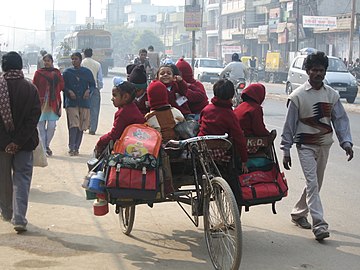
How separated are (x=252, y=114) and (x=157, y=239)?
1.44 metres

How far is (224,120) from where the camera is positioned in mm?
5871

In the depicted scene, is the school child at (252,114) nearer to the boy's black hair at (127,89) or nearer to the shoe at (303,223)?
the boy's black hair at (127,89)

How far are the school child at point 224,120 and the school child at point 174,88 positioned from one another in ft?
2.55

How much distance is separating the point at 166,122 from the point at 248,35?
67.8 m

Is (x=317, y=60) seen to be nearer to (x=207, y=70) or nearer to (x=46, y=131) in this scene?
(x=46, y=131)

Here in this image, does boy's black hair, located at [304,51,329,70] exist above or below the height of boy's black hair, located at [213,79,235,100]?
above

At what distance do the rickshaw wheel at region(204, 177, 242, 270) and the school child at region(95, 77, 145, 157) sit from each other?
939 millimetres

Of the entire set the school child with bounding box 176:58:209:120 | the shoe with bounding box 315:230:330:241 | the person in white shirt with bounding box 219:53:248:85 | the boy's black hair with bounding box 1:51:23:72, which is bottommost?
the shoe with bounding box 315:230:330:241

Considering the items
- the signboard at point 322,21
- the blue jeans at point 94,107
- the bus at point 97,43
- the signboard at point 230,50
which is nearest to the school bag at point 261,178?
the blue jeans at point 94,107

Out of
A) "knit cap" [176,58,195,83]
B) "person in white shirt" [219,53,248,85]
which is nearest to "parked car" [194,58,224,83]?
"person in white shirt" [219,53,248,85]

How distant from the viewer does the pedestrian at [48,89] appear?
37.1 ft

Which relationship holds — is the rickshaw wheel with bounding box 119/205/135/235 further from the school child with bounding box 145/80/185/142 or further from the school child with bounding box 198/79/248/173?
the school child with bounding box 198/79/248/173

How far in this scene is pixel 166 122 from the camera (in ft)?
19.9

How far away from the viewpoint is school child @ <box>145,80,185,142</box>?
6055 millimetres
